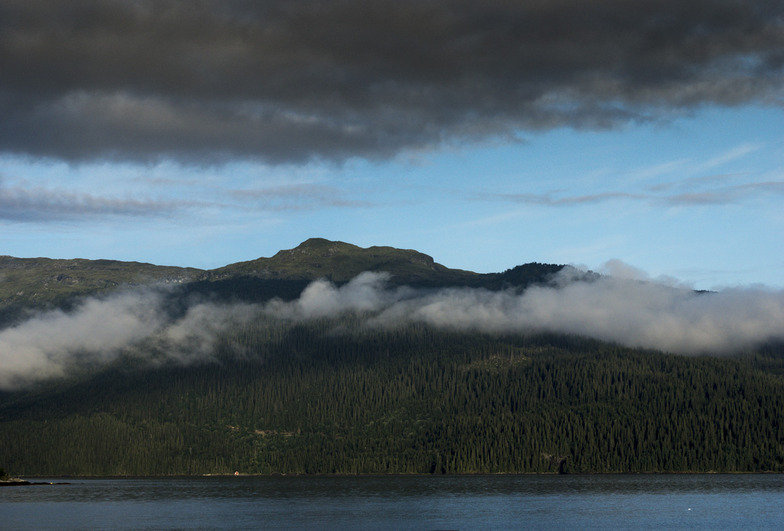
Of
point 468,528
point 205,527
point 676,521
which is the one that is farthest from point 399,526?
point 676,521

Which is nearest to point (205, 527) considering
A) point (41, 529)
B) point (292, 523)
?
point (292, 523)

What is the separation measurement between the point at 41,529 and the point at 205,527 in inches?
1145

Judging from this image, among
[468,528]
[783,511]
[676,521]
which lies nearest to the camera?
[468,528]

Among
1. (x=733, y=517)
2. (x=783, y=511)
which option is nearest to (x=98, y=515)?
(x=733, y=517)

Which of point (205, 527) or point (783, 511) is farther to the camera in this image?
point (783, 511)

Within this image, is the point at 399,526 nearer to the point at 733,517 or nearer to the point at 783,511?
the point at 733,517

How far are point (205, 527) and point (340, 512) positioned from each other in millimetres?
37717

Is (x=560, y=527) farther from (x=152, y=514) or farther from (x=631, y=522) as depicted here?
(x=152, y=514)

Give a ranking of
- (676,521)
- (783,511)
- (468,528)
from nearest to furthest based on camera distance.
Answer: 1. (468,528)
2. (676,521)
3. (783,511)

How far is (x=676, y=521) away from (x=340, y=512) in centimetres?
7000

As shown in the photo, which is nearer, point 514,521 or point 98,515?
point 514,521

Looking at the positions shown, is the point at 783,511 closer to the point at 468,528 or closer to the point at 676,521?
the point at 676,521

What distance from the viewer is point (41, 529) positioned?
163 m

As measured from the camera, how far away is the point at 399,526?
164875 mm
